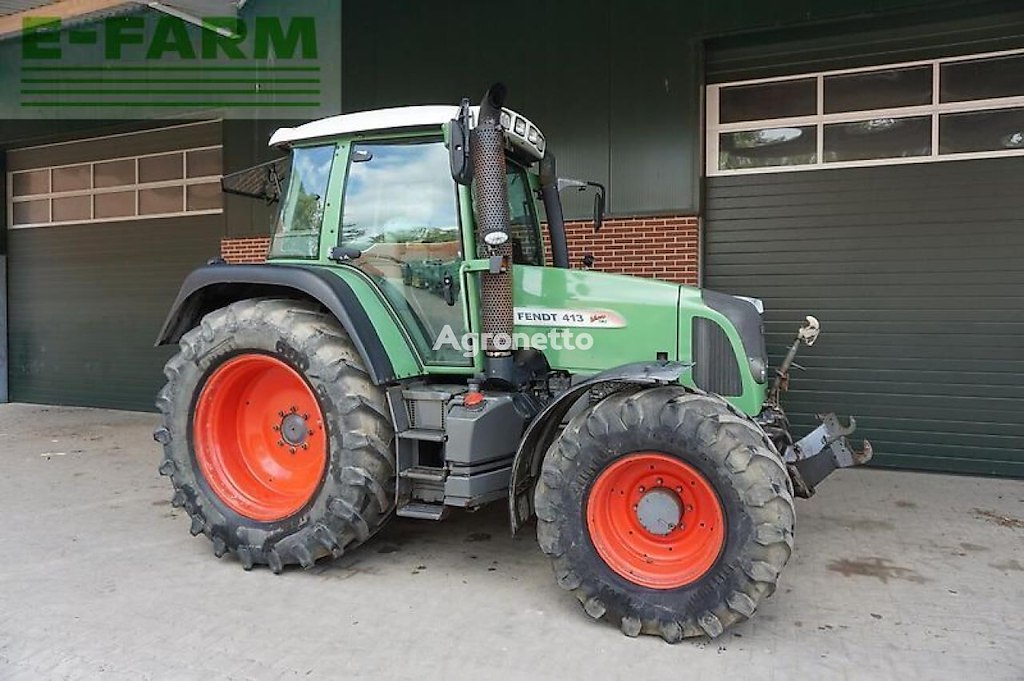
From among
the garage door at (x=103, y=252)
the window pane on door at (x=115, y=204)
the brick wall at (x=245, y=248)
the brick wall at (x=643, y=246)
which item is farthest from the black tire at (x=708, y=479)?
the window pane on door at (x=115, y=204)

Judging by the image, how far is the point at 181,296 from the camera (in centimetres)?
471

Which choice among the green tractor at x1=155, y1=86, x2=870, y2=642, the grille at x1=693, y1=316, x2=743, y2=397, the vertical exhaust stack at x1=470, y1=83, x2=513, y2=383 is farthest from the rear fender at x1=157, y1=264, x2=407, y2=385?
the grille at x1=693, y1=316, x2=743, y2=397

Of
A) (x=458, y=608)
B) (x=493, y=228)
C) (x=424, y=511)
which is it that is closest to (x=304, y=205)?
(x=493, y=228)

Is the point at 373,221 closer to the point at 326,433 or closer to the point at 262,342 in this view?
the point at 262,342

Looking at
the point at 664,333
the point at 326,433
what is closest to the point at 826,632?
the point at 664,333

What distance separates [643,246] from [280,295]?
4.27 m

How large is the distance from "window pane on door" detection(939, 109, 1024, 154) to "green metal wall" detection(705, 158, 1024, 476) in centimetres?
15

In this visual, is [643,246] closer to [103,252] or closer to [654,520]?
[654,520]

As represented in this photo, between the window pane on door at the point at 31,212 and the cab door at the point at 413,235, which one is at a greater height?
the window pane on door at the point at 31,212

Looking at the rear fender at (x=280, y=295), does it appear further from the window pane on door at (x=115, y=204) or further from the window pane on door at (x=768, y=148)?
the window pane on door at (x=115, y=204)

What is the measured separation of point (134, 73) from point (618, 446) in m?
10.4

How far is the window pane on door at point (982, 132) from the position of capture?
6836mm

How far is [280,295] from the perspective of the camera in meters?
4.69

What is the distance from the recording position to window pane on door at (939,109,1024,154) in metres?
6.84
